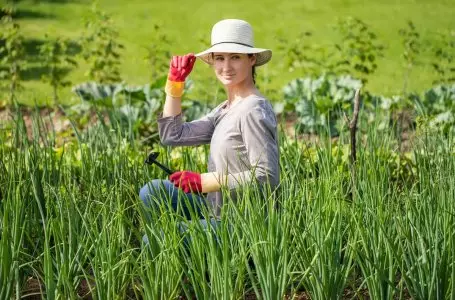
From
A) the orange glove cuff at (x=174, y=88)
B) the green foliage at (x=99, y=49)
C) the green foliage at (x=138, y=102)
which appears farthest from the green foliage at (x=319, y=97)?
the orange glove cuff at (x=174, y=88)

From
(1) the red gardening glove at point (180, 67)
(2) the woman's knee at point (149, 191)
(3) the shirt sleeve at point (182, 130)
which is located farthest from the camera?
(3) the shirt sleeve at point (182, 130)

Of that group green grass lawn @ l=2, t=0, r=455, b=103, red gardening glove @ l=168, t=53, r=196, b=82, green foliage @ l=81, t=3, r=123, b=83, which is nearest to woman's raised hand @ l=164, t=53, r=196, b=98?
red gardening glove @ l=168, t=53, r=196, b=82

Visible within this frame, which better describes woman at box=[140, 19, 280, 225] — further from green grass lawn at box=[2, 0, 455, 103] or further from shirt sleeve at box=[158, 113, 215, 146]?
green grass lawn at box=[2, 0, 455, 103]

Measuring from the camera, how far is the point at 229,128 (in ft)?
12.1

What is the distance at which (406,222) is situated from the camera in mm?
3262

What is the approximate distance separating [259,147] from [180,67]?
50 centimetres

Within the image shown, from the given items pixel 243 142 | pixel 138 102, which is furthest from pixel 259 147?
pixel 138 102

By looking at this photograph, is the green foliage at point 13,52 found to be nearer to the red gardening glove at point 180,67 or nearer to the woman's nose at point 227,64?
the red gardening glove at point 180,67

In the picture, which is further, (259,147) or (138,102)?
(138,102)

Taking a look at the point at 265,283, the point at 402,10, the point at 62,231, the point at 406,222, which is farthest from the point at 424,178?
the point at 402,10

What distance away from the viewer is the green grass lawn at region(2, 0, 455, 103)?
30.9 feet

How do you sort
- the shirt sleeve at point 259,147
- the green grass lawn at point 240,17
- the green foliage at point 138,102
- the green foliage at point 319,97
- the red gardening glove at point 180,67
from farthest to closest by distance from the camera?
the green grass lawn at point 240,17 < the green foliage at point 319,97 < the green foliage at point 138,102 < the red gardening glove at point 180,67 < the shirt sleeve at point 259,147

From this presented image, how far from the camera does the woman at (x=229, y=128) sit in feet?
11.7

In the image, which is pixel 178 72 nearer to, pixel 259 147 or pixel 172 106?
pixel 172 106
